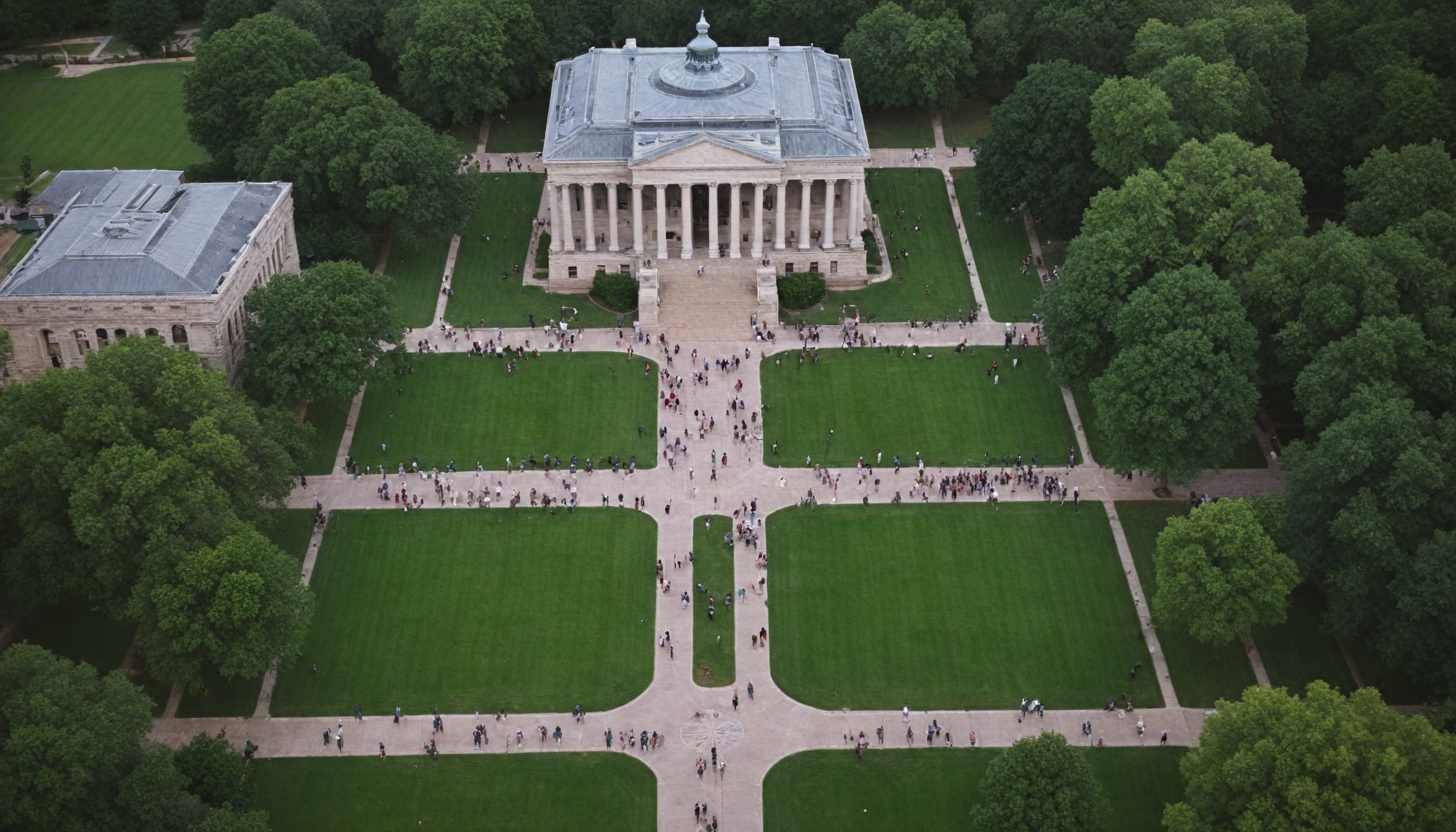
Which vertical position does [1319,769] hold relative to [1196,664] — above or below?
above

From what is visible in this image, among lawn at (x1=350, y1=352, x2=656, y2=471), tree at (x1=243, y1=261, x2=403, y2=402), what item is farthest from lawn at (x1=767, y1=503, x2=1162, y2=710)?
tree at (x1=243, y1=261, x2=403, y2=402)

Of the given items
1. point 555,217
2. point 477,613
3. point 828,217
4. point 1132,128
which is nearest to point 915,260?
point 828,217

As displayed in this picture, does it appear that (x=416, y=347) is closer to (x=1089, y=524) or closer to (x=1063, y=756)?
(x=1089, y=524)

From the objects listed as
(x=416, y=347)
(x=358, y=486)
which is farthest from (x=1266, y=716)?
(x=416, y=347)

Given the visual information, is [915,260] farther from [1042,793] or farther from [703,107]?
[1042,793]

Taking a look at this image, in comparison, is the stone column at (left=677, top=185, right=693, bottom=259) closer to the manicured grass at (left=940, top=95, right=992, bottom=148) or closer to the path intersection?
the path intersection

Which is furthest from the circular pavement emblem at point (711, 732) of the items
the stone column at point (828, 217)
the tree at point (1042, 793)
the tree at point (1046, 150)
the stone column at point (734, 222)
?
the tree at point (1046, 150)
